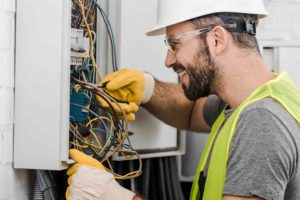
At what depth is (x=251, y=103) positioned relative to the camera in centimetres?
141

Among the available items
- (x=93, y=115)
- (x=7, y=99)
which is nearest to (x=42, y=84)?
(x=7, y=99)

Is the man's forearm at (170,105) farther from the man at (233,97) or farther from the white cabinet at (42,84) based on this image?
the white cabinet at (42,84)

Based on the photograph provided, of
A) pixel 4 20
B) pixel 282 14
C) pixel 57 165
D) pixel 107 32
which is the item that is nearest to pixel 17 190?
pixel 57 165

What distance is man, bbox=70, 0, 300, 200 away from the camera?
52.2 inches

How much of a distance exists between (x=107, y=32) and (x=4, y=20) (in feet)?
1.44

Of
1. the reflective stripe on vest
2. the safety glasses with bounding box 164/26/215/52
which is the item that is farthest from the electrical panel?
the reflective stripe on vest

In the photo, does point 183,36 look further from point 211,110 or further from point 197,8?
point 211,110

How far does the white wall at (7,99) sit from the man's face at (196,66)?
1.61 feet

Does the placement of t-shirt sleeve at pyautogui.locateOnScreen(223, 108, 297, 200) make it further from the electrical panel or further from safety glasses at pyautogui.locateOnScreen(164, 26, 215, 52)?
the electrical panel

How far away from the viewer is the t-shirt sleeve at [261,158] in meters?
1.31

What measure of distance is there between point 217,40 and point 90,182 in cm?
54

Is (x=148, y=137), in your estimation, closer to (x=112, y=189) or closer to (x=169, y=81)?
(x=169, y=81)

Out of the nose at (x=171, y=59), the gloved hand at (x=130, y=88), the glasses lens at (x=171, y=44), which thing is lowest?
the gloved hand at (x=130, y=88)

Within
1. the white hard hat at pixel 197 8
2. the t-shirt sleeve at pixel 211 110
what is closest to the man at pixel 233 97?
the white hard hat at pixel 197 8
